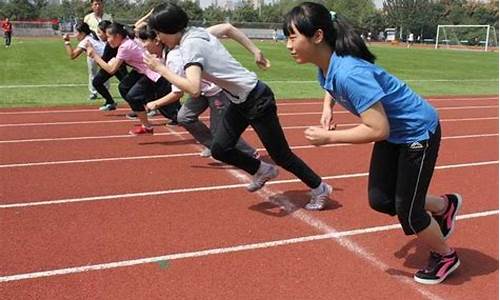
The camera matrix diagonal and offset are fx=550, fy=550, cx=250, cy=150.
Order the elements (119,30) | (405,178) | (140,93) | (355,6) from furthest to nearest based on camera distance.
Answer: (355,6), (119,30), (140,93), (405,178)

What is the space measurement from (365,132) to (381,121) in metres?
0.10

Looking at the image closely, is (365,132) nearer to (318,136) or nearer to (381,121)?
(381,121)

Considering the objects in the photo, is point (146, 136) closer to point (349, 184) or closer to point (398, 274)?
point (349, 184)

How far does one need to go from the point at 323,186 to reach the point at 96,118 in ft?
19.7

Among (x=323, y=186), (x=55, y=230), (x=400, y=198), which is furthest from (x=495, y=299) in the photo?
(x=55, y=230)

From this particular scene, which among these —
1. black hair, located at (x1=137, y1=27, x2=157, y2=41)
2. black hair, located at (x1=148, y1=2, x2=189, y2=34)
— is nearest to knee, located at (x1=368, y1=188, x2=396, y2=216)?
black hair, located at (x1=148, y1=2, x2=189, y2=34)

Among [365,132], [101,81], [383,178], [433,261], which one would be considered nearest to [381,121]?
[365,132]

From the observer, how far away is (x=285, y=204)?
5.12 meters

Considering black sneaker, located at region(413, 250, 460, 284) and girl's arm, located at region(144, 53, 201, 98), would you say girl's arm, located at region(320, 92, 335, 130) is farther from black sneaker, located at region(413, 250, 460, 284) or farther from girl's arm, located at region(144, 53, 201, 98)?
black sneaker, located at region(413, 250, 460, 284)

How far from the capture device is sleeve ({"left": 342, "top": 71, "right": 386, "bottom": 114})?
2.88 meters

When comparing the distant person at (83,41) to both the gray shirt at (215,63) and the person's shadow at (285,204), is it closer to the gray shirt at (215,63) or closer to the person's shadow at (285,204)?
the gray shirt at (215,63)

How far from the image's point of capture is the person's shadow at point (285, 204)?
4.93 meters

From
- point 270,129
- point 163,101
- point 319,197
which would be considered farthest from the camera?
point 163,101

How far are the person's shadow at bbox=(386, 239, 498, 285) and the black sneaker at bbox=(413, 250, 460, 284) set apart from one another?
72 mm
